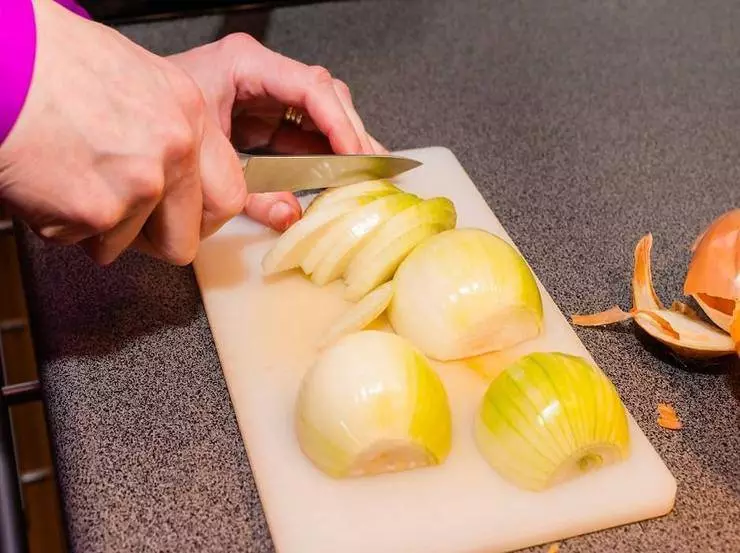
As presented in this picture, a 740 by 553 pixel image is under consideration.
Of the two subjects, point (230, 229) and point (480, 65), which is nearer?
point (230, 229)

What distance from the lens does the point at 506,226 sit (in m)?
1.01

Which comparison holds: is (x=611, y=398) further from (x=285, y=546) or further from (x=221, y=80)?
(x=221, y=80)

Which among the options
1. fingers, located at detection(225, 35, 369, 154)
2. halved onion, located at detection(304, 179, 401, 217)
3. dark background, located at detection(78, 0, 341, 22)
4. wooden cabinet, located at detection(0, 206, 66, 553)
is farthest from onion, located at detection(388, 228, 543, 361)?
dark background, located at detection(78, 0, 341, 22)

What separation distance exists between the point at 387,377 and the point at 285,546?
0.16 metres

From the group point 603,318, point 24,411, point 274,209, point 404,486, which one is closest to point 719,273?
point 603,318

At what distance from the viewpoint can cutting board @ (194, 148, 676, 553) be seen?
674mm

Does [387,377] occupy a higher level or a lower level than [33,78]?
lower

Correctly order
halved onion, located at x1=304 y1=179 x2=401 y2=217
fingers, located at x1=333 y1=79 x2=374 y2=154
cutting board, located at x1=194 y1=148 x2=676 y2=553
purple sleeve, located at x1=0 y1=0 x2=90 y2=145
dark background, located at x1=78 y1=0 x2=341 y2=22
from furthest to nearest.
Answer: dark background, located at x1=78 y1=0 x2=341 y2=22, fingers, located at x1=333 y1=79 x2=374 y2=154, halved onion, located at x1=304 y1=179 x2=401 y2=217, cutting board, located at x1=194 y1=148 x2=676 y2=553, purple sleeve, located at x1=0 y1=0 x2=90 y2=145

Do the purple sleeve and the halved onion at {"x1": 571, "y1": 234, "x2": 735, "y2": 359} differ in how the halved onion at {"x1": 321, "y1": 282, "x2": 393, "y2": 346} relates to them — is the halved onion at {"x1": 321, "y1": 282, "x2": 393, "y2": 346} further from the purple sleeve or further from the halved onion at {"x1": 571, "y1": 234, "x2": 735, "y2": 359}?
the purple sleeve

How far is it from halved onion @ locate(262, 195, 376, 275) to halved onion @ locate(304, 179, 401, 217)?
0.01 metres

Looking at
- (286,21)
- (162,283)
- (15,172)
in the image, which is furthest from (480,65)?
(15,172)

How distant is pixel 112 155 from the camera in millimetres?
634

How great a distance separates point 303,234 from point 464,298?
0.19m

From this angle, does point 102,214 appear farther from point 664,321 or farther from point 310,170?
point 664,321
